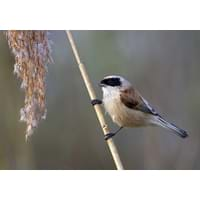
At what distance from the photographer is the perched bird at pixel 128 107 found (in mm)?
2383

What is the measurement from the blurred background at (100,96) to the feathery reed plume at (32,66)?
0.15 feet

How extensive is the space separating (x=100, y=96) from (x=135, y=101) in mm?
176

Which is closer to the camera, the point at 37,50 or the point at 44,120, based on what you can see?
the point at 37,50

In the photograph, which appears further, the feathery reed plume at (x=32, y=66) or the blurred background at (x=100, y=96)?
the blurred background at (x=100, y=96)

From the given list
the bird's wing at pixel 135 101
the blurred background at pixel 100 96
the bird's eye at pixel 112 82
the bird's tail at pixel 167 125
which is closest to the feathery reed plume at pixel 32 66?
the blurred background at pixel 100 96

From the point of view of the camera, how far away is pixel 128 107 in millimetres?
2408

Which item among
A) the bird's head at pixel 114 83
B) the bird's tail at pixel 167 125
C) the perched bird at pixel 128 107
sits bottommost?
the bird's tail at pixel 167 125

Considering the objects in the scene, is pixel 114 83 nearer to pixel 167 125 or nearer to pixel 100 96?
pixel 100 96

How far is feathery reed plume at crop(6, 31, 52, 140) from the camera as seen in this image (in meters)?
2.31

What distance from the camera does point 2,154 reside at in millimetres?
2504

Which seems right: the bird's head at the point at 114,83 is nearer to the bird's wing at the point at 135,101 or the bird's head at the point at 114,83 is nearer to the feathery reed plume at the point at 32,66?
the bird's wing at the point at 135,101
